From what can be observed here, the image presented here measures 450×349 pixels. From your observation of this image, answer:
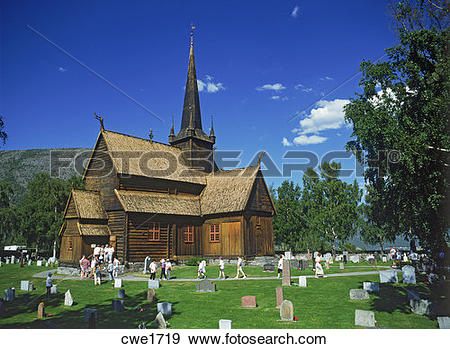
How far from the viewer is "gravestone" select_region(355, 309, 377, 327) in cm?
1055

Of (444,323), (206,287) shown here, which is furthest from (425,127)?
(206,287)

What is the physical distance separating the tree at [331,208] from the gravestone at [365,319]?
3341 centimetres

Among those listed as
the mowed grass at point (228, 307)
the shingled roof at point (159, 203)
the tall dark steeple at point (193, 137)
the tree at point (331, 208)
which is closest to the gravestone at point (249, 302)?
the mowed grass at point (228, 307)

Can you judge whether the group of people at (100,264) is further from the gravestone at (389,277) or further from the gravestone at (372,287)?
the gravestone at (389,277)

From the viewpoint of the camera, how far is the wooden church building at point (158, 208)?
2939cm

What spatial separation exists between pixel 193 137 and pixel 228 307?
29757 millimetres

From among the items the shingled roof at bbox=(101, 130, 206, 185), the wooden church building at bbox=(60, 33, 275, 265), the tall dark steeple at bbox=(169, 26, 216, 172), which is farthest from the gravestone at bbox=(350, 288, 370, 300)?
the tall dark steeple at bbox=(169, 26, 216, 172)

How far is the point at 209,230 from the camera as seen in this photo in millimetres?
34781

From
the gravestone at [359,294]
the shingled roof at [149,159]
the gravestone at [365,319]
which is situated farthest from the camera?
the shingled roof at [149,159]

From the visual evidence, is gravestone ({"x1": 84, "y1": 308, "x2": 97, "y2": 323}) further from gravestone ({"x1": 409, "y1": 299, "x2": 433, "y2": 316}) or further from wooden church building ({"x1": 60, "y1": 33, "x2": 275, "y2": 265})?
wooden church building ({"x1": 60, "y1": 33, "x2": 275, "y2": 265})

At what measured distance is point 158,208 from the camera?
104 ft

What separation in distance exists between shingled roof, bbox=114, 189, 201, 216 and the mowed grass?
10.4 meters

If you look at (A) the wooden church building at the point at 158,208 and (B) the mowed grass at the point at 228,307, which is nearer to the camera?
(B) the mowed grass at the point at 228,307
